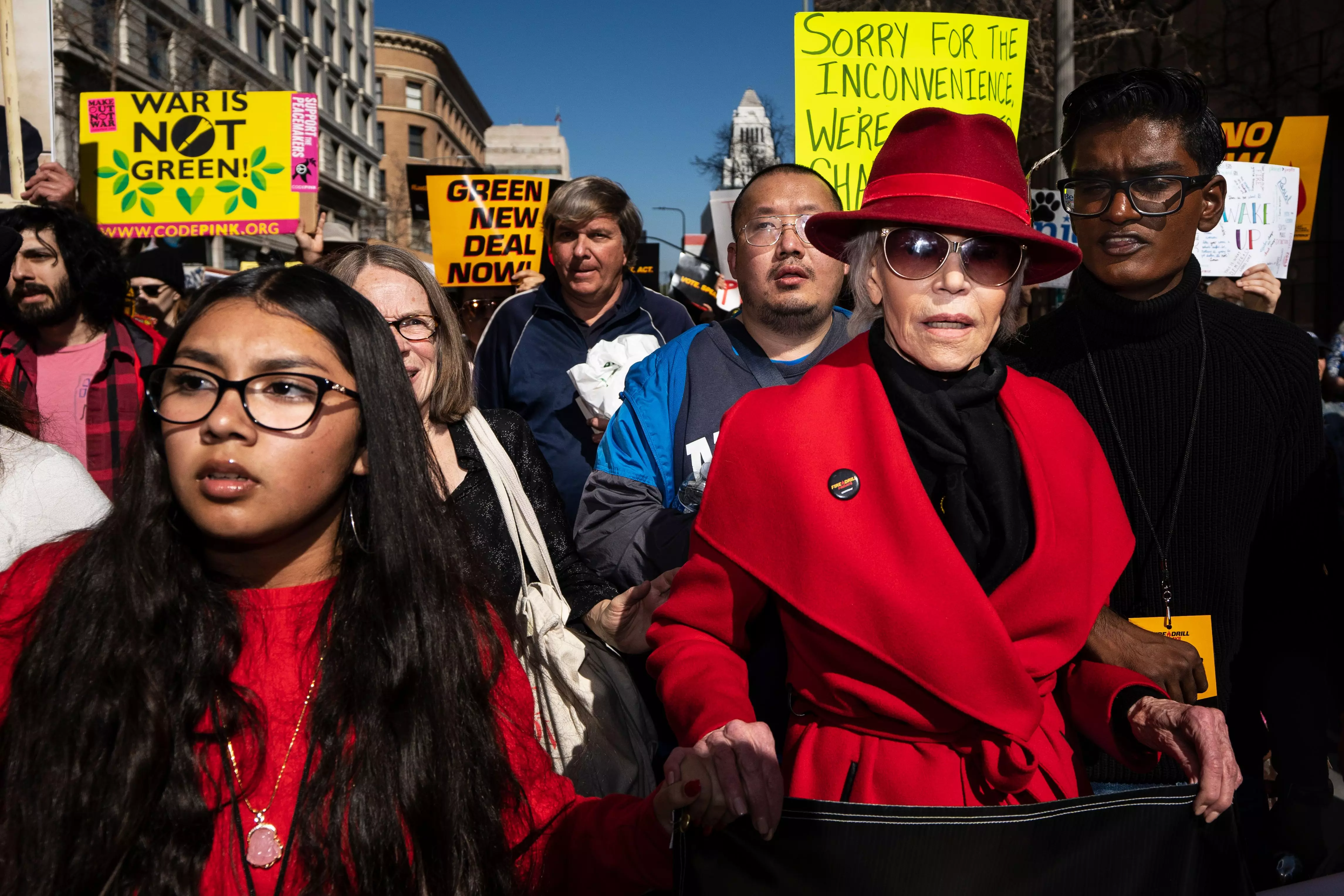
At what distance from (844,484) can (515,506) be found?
1208 millimetres

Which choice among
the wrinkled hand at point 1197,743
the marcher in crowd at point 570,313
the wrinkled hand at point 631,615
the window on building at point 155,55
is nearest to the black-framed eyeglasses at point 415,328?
the wrinkled hand at point 631,615

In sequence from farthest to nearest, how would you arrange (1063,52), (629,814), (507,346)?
(1063,52), (507,346), (629,814)

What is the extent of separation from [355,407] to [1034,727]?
1.21 meters

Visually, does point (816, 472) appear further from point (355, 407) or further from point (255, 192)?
point (255, 192)

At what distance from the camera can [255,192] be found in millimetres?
7309

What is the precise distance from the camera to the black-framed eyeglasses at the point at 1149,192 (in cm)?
227

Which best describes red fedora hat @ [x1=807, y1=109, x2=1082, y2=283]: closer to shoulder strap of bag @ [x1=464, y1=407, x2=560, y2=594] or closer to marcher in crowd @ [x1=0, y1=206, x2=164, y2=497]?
shoulder strap of bag @ [x1=464, y1=407, x2=560, y2=594]

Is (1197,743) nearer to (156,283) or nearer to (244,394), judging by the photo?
(244,394)

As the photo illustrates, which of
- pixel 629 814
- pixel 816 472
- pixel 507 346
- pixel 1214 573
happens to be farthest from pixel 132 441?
pixel 507 346

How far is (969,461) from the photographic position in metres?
1.72

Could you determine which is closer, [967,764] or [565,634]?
[967,764]

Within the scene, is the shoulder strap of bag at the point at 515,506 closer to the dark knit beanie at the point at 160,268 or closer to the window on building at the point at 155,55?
the dark knit beanie at the point at 160,268

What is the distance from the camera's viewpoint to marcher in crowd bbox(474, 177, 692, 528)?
4031 millimetres

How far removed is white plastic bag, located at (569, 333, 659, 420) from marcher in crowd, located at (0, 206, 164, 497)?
6.91ft
